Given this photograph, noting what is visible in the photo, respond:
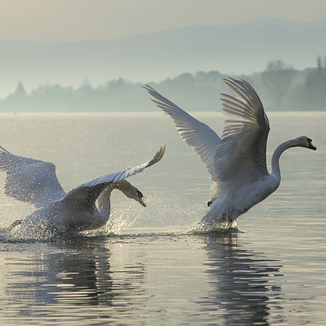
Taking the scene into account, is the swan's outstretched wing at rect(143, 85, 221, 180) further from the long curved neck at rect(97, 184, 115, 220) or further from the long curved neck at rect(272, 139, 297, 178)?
the long curved neck at rect(97, 184, 115, 220)

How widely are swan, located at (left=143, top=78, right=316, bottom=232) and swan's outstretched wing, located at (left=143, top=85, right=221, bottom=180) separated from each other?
2 cm

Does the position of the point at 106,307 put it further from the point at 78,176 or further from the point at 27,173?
the point at 78,176

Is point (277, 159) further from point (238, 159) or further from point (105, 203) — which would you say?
point (105, 203)

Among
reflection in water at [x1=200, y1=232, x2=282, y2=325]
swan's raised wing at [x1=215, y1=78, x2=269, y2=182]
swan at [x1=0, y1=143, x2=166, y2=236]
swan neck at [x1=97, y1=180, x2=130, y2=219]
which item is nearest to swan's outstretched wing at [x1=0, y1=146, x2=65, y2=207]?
swan at [x1=0, y1=143, x2=166, y2=236]

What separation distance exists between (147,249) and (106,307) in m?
3.55

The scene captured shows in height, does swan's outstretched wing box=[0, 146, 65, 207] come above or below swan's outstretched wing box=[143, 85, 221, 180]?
below

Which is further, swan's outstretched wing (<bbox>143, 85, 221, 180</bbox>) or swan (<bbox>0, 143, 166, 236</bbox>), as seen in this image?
swan's outstretched wing (<bbox>143, 85, 221, 180</bbox>)

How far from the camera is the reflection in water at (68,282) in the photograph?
7859 mm

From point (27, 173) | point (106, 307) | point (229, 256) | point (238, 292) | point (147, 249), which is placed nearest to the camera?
point (106, 307)

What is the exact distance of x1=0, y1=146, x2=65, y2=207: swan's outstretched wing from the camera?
1305cm

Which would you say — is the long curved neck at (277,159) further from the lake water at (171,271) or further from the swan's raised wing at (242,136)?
the lake water at (171,271)

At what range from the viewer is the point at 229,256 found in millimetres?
10586

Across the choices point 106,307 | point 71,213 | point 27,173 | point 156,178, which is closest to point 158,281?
point 106,307

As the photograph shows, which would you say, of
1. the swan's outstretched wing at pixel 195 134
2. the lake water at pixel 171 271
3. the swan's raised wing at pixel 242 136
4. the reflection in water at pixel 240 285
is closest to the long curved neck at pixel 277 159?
the swan's raised wing at pixel 242 136
